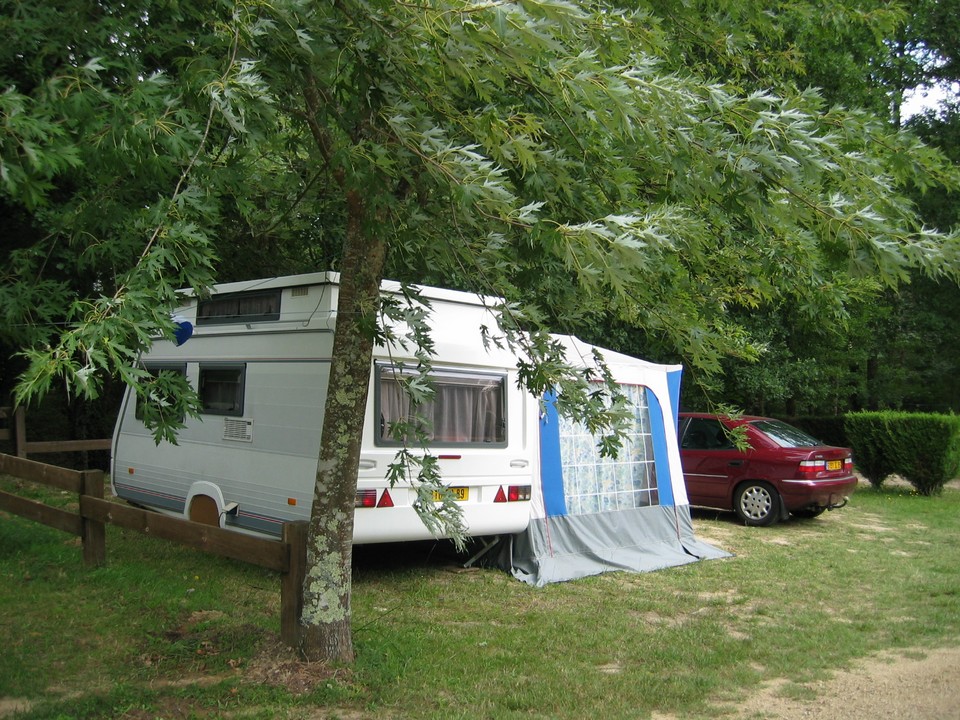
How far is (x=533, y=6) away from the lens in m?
4.00

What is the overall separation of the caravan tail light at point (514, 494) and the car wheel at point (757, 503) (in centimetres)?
498

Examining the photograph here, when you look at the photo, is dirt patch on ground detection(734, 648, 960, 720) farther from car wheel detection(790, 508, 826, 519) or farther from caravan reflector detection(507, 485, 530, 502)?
car wheel detection(790, 508, 826, 519)

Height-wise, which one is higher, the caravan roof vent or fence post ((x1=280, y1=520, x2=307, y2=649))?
the caravan roof vent

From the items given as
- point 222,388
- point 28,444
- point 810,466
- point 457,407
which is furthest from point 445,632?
point 28,444

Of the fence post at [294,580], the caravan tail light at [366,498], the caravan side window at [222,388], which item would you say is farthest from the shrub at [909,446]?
the fence post at [294,580]

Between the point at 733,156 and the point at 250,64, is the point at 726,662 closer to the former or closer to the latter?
the point at 733,156

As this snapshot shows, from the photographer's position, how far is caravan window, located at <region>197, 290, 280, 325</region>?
789cm

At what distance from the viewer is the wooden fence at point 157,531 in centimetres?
542

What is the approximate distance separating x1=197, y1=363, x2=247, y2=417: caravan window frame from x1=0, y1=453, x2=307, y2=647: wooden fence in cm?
124

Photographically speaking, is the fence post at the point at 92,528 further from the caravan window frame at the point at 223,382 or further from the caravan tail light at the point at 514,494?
the caravan tail light at the point at 514,494

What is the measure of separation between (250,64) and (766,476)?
31.4 feet

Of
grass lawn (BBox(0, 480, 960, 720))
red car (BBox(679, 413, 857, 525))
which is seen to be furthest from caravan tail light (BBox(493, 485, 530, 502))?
red car (BBox(679, 413, 857, 525))

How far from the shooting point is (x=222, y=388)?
8.63 meters

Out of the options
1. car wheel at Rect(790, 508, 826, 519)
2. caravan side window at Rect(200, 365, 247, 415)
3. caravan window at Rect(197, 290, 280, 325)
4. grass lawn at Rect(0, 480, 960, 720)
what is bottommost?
grass lawn at Rect(0, 480, 960, 720)
